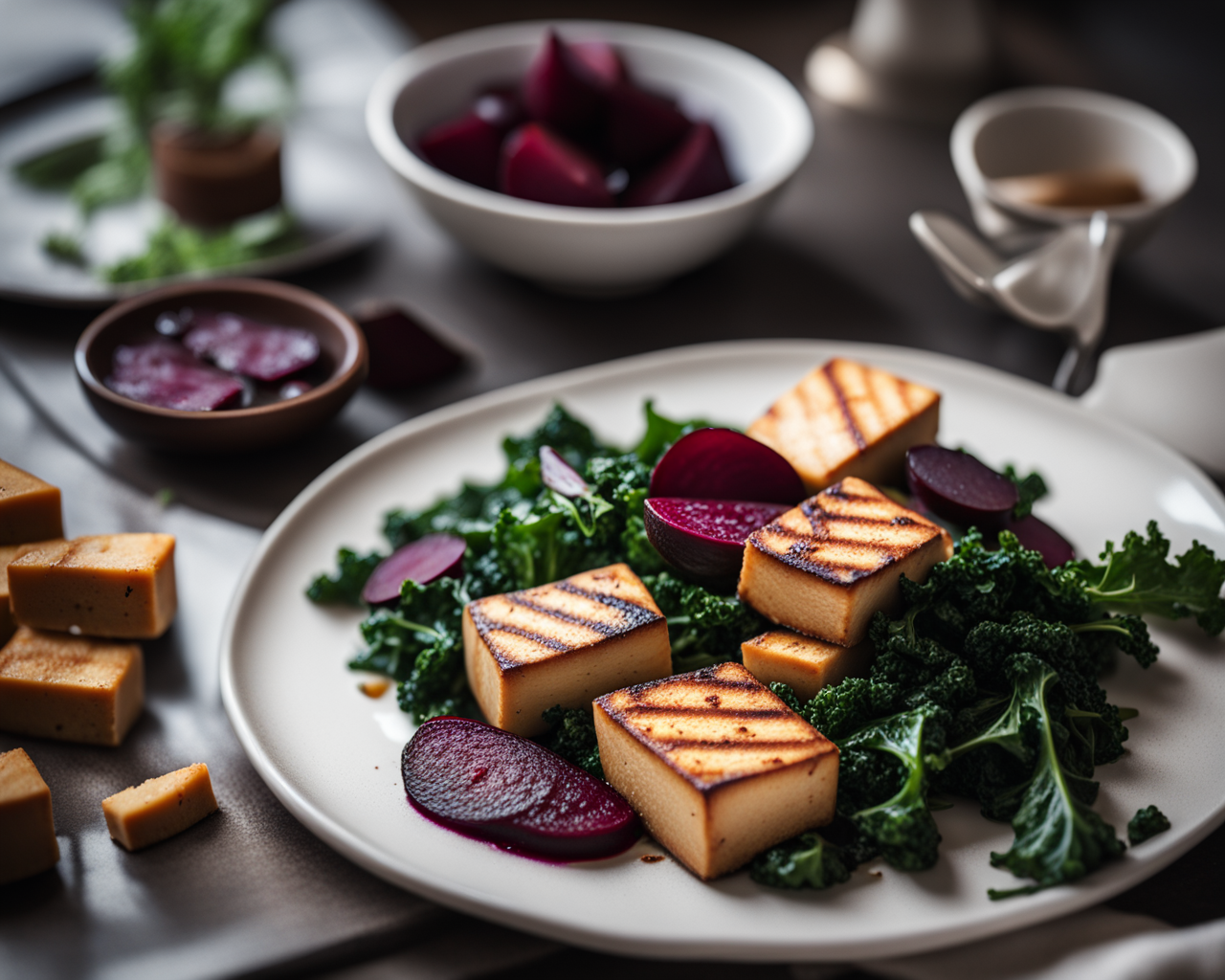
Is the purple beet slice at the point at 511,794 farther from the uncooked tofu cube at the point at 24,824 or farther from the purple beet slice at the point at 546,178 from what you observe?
the purple beet slice at the point at 546,178

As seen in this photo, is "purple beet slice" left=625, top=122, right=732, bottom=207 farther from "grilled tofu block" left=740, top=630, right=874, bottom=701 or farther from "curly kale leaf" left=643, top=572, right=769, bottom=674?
"grilled tofu block" left=740, top=630, right=874, bottom=701

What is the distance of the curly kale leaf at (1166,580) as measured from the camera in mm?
1973

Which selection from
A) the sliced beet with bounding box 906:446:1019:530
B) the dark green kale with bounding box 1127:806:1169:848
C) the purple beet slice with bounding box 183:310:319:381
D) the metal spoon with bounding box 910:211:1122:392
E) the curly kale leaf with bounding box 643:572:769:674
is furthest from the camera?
the metal spoon with bounding box 910:211:1122:392

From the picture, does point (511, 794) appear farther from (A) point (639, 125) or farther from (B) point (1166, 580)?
(A) point (639, 125)

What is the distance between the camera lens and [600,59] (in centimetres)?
336

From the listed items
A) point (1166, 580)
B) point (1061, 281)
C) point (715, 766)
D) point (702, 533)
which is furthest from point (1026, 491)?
point (715, 766)

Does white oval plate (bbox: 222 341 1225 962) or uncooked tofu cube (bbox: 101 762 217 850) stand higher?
white oval plate (bbox: 222 341 1225 962)

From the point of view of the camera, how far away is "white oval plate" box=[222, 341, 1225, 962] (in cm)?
151

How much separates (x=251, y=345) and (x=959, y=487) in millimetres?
1643

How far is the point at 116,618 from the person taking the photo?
191 centimetres

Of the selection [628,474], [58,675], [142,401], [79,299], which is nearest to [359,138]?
[79,299]

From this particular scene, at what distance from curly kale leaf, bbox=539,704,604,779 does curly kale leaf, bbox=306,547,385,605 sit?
0.54 meters

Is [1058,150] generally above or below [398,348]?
above

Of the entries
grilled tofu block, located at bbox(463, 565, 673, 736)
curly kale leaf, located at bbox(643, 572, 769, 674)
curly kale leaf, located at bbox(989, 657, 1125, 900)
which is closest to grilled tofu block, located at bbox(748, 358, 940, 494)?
curly kale leaf, located at bbox(643, 572, 769, 674)
